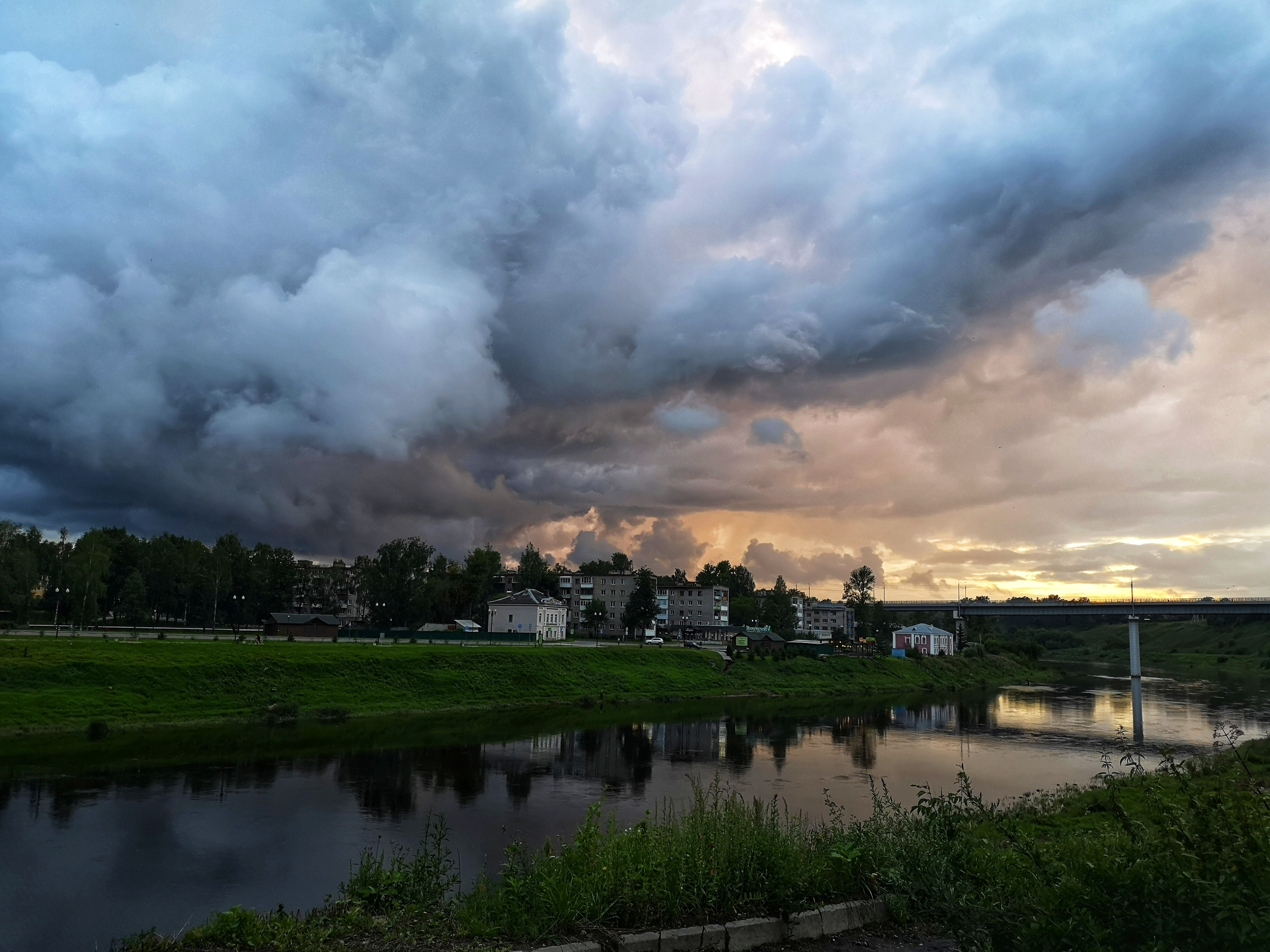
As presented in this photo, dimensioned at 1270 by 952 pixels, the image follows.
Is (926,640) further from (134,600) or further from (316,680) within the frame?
(134,600)

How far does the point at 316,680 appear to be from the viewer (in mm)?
51938

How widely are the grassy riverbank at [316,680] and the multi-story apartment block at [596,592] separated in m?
75.0

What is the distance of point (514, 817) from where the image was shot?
26578 mm

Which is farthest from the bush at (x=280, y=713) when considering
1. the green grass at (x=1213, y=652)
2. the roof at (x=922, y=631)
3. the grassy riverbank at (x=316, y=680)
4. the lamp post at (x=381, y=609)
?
the green grass at (x=1213, y=652)

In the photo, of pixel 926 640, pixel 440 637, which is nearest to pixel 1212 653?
pixel 926 640

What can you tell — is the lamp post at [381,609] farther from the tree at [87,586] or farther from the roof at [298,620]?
the tree at [87,586]

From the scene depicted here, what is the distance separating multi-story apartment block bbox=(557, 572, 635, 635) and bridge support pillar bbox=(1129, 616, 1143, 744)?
3589 inches

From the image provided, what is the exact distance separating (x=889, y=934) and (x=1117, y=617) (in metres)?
117

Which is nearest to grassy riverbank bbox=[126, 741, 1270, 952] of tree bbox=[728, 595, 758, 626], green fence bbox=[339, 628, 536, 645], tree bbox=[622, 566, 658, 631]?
green fence bbox=[339, 628, 536, 645]

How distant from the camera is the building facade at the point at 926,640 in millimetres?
134625

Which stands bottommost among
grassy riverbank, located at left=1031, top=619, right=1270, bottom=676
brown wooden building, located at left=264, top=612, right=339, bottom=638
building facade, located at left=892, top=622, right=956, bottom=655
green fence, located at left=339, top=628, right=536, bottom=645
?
grassy riverbank, located at left=1031, top=619, right=1270, bottom=676

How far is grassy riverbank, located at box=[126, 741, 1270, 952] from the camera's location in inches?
240

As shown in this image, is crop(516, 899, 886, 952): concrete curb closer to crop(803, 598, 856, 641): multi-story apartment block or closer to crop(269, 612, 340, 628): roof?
crop(269, 612, 340, 628): roof

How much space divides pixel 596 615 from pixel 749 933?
121878mm
